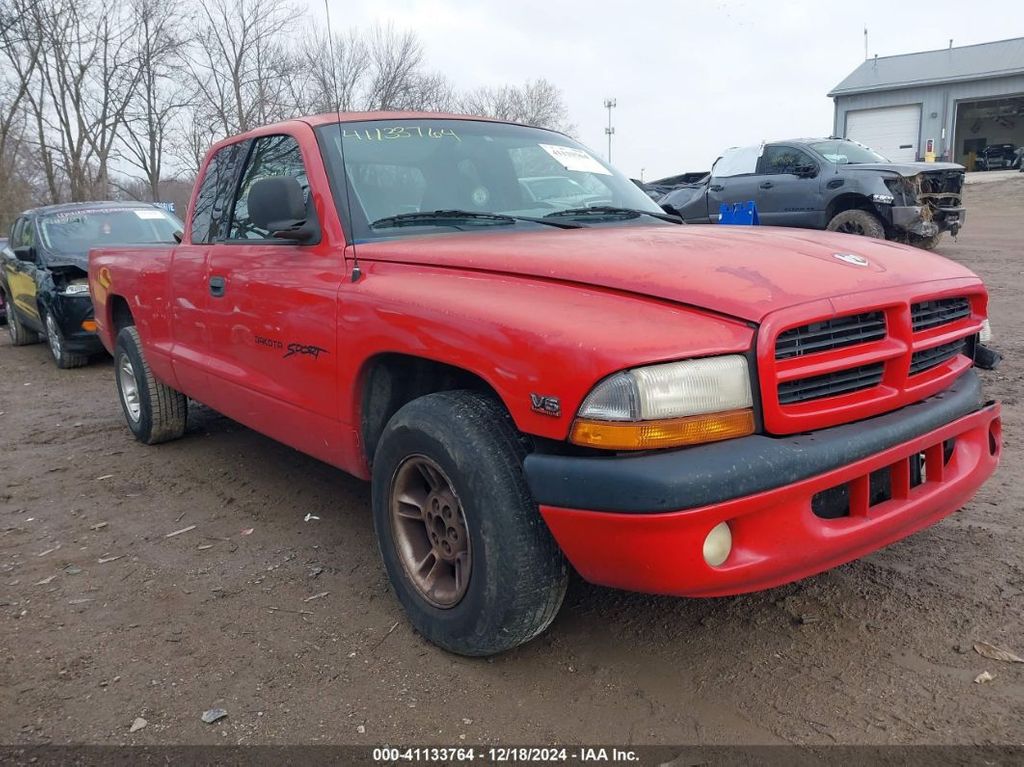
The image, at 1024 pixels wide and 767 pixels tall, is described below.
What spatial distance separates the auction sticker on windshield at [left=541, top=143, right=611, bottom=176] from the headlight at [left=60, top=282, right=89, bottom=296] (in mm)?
6143

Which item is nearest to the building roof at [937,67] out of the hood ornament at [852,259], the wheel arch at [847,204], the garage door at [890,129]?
the garage door at [890,129]

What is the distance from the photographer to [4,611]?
121 inches

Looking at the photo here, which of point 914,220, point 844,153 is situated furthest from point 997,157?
point 914,220

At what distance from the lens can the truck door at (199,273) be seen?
3.98 m

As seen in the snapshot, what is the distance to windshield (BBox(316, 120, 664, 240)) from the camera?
3135mm

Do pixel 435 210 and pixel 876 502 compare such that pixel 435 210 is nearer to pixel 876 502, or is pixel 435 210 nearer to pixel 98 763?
pixel 876 502

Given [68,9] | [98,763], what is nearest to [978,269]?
[98,763]

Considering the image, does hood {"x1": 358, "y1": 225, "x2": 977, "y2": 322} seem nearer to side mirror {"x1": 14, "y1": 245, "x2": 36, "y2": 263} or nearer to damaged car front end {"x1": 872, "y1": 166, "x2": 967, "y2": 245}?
side mirror {"x1": 14, "y1": 245, "x2": 36, "y2": 263}

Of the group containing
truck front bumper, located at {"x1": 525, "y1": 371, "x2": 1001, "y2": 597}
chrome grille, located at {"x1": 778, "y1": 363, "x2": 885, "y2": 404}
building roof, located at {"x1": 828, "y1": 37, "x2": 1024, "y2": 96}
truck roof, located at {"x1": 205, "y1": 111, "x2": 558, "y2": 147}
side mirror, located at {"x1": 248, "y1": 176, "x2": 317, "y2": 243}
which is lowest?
truck front bumper, located at {"x1": 525, "y1": 371, "x2": 1001, "y2": 597}

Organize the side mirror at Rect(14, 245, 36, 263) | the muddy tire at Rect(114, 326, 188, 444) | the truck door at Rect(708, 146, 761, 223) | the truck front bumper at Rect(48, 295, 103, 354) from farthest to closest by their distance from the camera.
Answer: the truck door at Rect(708, 146, 761, 223) → the side mirror at Rect(14, 245, 36, 263) → the truck front bumper at Rect(48, 295, 103, 354) → the muddy tire at Rect(114, 326, 188, 444)

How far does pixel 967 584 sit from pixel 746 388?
59.8 inches

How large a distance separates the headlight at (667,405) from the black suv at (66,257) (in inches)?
263


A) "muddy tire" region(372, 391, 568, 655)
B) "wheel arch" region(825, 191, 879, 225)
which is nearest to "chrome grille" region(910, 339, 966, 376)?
"muddy tire" region(372, 391, 568, 655)

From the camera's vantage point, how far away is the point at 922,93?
34.4 meters
